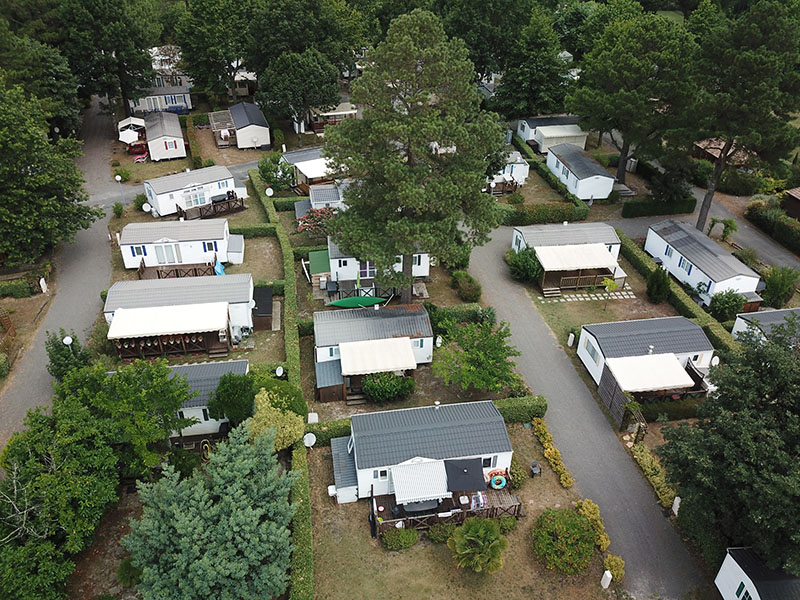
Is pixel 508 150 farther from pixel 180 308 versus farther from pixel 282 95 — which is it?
pixel 180 308

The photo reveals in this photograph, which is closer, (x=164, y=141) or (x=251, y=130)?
(x=164, y=141)

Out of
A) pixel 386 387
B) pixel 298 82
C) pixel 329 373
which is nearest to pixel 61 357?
pixel 329 373

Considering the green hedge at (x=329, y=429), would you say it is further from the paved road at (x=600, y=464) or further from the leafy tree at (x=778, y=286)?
the leafy tree at (x=778, y=286)

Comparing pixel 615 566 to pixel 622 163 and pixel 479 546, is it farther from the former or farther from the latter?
pixel 622 163

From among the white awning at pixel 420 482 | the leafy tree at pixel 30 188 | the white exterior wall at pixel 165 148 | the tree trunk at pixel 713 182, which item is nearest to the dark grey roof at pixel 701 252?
the tree trunk at pixel 713 182

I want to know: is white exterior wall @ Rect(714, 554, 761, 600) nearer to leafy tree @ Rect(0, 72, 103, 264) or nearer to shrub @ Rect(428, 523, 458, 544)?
shrub @ Rect(428, 523, 458, 544)
